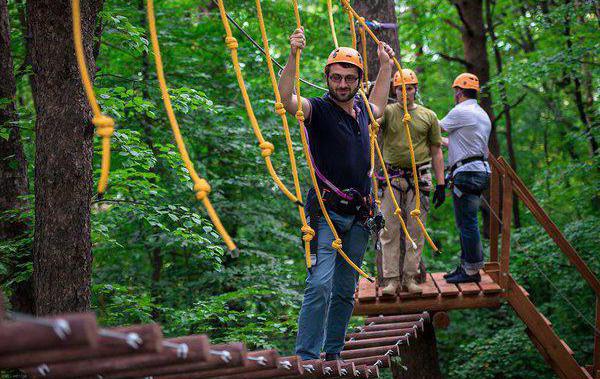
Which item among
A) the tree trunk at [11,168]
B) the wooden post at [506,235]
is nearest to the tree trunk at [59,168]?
the tree trunk at [11,168]

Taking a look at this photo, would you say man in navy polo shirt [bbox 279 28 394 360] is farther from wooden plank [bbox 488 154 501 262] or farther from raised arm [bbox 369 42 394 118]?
wooden plank [bbox 488 154 501 262]

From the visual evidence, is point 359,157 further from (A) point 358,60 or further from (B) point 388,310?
(B) point 388,310

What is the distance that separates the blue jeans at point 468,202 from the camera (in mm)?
5691

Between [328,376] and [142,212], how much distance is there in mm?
2640

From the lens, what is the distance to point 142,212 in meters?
5.54

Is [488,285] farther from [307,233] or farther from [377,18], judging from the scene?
[307,233]

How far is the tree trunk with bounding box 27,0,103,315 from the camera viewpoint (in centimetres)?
374

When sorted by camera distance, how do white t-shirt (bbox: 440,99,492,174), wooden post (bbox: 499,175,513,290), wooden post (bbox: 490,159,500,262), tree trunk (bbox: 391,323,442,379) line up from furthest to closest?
1. tree trunk (bbox: 391,323,442,379)
2. wooden post (bbox: 490,159,500,262)
3. wooden post (bbox: 499,175,513,290)
4. white t-shirt (bbox: 440,99,492,174)

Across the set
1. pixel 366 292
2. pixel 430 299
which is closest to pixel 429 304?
pixel 430 299

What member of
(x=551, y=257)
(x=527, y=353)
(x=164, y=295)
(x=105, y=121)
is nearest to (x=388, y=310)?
(x=164, y=295)

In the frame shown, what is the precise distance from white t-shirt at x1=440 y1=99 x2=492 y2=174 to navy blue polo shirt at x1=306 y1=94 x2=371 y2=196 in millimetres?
2106

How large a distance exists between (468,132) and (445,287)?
1.33m

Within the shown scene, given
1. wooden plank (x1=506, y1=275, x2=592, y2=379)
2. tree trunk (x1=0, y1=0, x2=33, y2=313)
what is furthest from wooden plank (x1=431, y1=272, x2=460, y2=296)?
tree trunk (x1=0, y1=0, x2=33, y2=313)

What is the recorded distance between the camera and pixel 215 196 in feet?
26.3
